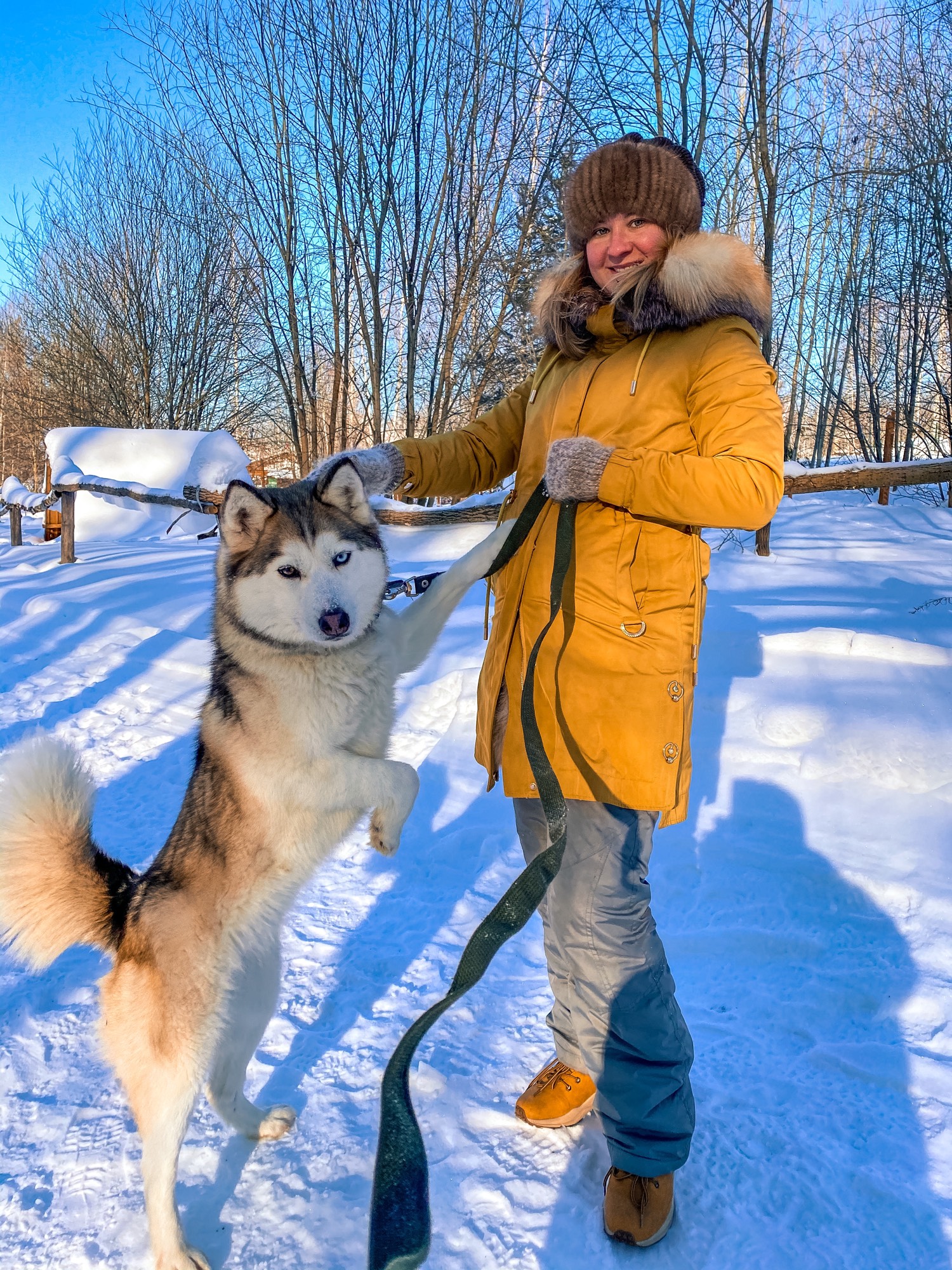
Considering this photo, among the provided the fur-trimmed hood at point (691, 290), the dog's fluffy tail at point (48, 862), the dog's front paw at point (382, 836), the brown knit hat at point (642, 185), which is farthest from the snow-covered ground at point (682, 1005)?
the brown knit hat at point (642, 185)

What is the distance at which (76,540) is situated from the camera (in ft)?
43.9

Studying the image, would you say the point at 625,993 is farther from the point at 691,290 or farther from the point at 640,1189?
the point at 691,290

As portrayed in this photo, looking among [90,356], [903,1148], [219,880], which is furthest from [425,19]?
[90,356]

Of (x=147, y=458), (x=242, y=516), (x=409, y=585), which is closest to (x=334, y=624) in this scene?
(x=242, y=516)

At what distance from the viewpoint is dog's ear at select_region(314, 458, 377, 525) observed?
6.38ft

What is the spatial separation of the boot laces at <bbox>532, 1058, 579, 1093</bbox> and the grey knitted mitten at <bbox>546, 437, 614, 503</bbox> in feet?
4.68

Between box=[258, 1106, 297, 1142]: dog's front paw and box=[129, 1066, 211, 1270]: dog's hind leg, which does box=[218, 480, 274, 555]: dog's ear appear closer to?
box=[129, 1066, 211, 1270]: dog's hind leg

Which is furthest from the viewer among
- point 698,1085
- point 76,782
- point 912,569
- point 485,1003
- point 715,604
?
point 912,569

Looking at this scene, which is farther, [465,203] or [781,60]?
[465,203]

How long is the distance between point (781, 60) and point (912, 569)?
14.2 ft

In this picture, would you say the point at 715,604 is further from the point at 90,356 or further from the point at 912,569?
the point at 90,356

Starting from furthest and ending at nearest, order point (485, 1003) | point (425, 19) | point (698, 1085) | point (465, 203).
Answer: point (465, 203) < point (425, 19) < point (485, 1003) < point (698, 1085)

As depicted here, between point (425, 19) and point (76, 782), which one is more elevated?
point (425, 19)

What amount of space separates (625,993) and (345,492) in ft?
4.42
